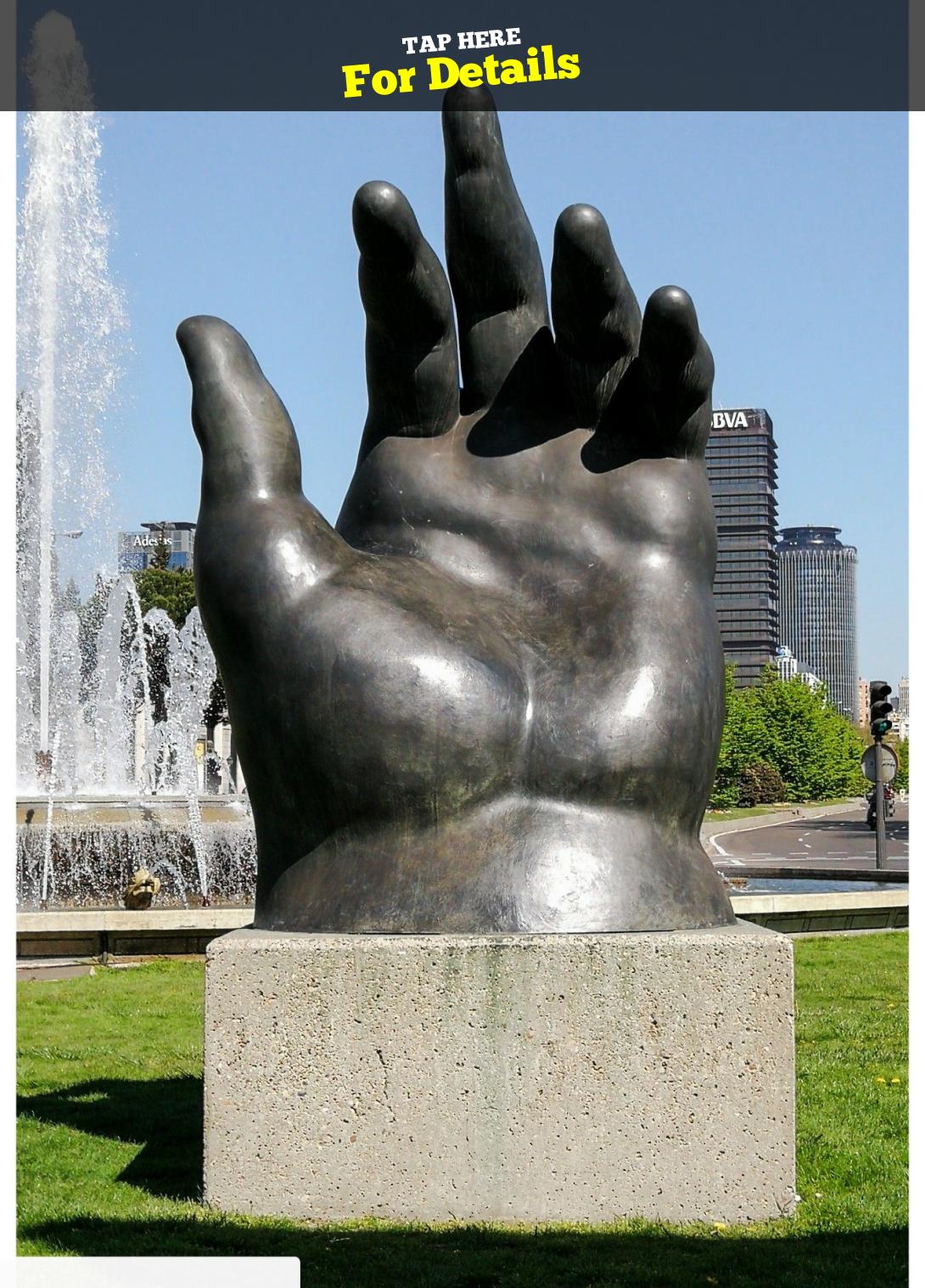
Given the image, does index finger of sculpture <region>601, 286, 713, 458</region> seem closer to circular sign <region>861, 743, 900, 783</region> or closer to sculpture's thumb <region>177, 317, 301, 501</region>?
sculpture's thumb <region>177, 317, 301, 501</region>

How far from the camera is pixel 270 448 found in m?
5.16

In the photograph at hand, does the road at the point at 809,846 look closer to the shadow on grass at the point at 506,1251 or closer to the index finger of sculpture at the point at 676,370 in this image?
the index finger of sculpture at the point at 676,370

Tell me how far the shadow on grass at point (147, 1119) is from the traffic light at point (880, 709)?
486 inches

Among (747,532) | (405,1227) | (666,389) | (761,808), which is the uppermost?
(747,532)

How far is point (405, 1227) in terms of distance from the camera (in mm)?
4508

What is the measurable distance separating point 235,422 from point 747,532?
134908 millimetres

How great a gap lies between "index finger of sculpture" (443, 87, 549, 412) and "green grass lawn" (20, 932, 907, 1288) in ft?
9.65

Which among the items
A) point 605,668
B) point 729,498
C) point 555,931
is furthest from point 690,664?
point 729,498

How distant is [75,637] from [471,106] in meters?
20.2

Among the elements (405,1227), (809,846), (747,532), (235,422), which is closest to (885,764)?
(235,422)

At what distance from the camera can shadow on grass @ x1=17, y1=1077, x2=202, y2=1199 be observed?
530 cm

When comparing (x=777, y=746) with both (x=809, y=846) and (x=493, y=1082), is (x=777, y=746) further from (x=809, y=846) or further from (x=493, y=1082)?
(x=493, y=1082)

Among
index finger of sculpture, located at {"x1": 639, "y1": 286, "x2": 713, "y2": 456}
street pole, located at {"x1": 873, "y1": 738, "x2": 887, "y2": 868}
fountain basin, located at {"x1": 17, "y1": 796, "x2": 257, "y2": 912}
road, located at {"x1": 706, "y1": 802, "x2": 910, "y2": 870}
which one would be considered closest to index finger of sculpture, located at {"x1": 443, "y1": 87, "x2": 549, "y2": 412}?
index finger of sculpture, located at {"x1": 639, "y1": 286, "x2": 713, "y2": 456}

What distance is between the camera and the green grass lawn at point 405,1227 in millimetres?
4191
